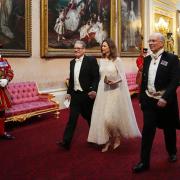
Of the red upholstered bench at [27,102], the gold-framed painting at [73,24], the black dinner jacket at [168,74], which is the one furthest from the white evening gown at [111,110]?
the gold-framed painting at [73,24]

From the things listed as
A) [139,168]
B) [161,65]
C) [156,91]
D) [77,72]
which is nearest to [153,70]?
[161,65]

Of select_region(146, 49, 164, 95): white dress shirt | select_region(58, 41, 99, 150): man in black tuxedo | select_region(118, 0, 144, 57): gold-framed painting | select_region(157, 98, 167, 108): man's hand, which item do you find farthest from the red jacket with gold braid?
select_region(118, 0, 144, 57): gold-framed painting

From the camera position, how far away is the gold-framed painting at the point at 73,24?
898 centimetres

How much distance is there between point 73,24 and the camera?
9.94 m

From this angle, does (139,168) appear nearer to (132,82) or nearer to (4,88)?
(4,88)

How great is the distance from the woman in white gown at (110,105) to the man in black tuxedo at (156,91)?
851mm

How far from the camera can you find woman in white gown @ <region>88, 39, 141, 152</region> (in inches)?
200

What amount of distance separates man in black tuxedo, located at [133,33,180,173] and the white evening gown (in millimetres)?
855

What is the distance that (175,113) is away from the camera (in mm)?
4336

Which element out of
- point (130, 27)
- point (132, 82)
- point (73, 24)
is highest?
point (130, 27)

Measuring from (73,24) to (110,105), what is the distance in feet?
17.5

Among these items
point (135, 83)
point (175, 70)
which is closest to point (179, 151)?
point (175, 70)

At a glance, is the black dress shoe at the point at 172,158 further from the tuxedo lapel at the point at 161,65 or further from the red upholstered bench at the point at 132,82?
the red upholstered bench at the point at 132,82

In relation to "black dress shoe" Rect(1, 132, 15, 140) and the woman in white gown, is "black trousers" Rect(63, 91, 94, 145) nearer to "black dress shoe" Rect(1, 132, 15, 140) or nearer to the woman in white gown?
the woman in white gown
